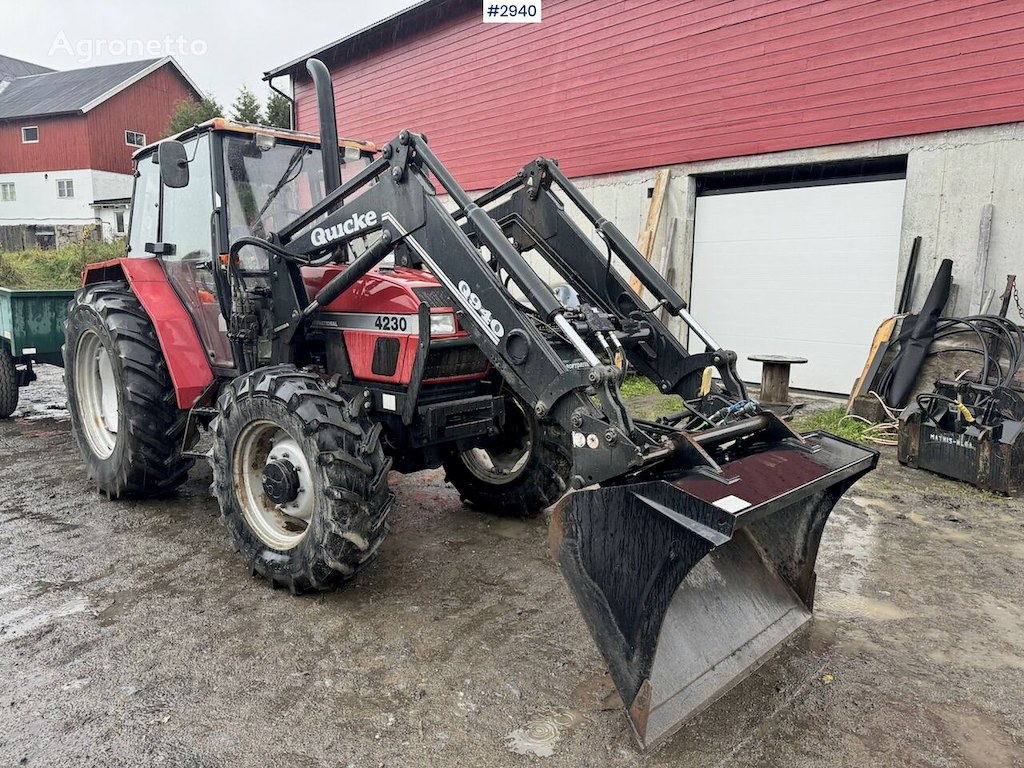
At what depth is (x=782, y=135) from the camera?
823cm

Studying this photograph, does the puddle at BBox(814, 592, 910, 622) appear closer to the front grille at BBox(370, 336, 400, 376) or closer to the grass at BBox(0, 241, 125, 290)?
the front grille at BBox(370, 336, 400, 376)

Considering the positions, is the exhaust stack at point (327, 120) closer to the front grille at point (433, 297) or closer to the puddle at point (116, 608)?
the front grille at point (433, 297)

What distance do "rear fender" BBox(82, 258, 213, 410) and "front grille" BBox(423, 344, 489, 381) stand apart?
1.55m

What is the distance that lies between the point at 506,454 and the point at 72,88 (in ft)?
111

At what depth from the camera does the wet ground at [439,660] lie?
7.70 feet

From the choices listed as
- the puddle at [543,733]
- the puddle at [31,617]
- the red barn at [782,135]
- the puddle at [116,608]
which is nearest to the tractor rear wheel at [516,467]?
the puddle at [543,733]

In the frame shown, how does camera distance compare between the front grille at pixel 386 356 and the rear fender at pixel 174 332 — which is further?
the rear fender at pixel 174 332

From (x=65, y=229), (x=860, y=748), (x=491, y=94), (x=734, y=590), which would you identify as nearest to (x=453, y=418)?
(x=734, y=590)

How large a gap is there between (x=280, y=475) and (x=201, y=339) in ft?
4.88

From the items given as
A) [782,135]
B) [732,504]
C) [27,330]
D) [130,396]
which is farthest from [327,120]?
[782,135]

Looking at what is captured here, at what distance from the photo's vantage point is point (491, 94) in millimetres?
11273

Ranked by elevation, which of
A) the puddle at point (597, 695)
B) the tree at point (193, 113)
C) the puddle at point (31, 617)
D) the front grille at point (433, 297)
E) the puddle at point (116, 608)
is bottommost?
the puddle at point (31, 617)

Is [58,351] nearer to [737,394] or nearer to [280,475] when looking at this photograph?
[280,475]

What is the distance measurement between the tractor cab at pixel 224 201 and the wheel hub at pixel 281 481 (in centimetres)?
111
